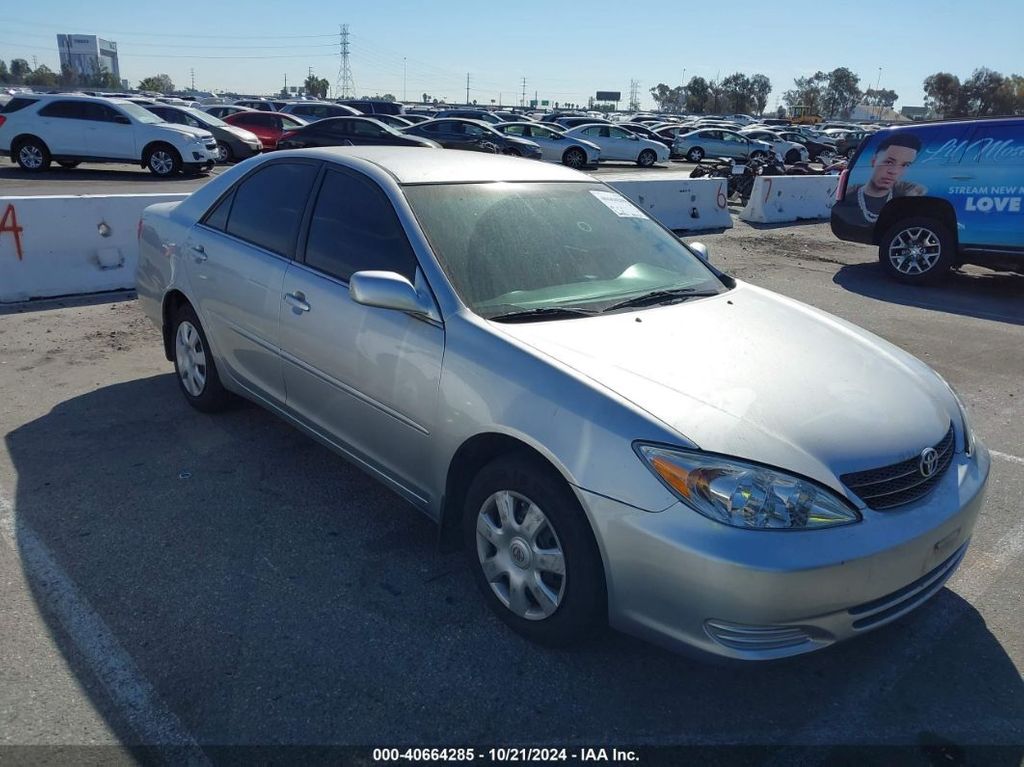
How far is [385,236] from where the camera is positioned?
349cm

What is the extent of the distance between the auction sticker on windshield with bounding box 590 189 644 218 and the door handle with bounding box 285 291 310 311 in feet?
5.08

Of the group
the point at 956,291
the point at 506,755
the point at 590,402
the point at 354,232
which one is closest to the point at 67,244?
the point at 354,232

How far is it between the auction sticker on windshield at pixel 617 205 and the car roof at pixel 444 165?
156 millimetres

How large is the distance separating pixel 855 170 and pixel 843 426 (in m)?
8.56

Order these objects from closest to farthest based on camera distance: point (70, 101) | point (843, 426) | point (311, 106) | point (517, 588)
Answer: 1. point (843, 426)
2. point (517, 588)
3. point (70, 101)
4. point (311, 106)

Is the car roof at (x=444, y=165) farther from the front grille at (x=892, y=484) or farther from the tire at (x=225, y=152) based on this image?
the tire at (x=225, y=152)

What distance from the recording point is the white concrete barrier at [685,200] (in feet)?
41.2

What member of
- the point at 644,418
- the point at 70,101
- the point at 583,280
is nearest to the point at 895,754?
the point at 644,418

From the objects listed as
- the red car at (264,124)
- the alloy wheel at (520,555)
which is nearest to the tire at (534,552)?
the alloy wheel at (520,555)

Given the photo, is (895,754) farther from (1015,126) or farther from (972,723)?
(1015,126)

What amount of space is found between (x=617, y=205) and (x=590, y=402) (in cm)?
185

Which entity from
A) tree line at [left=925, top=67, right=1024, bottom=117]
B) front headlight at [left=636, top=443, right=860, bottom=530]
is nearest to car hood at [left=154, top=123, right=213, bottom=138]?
front headlight at [left=636, top=443, right=860, bottom=530]

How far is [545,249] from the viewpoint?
140 inches

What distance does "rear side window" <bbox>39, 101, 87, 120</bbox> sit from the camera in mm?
17750
